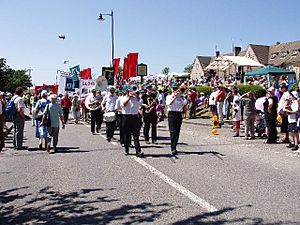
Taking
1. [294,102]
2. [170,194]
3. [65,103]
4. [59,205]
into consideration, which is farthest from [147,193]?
[65,103]

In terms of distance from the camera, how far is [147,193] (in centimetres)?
631

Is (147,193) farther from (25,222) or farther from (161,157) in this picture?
(161,157)

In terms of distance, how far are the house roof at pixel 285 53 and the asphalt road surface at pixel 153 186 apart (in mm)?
61686

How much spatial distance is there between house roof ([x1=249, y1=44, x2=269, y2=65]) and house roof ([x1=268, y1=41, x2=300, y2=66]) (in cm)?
80

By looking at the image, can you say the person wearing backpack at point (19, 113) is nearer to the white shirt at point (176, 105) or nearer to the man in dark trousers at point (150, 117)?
the man in dark trousers at point (150, 117)

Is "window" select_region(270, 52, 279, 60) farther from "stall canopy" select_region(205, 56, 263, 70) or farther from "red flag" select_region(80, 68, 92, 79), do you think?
"red flag" select_region(80, 68, 92, 79)

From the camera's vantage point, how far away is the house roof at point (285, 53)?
68.4 m

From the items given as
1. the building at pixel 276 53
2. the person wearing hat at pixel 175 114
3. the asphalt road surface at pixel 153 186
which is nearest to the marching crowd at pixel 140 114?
the person wearing hat at pixel 175 114

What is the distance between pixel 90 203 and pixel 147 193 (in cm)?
100

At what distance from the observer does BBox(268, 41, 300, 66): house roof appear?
6844 centimetres

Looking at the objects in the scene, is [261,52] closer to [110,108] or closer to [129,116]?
[110,108]

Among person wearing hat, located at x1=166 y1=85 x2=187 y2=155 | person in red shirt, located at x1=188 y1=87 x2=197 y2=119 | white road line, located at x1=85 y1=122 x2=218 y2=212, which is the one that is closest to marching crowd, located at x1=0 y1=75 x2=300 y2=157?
person wearing hat, located at x1=166 y1=85 x2=187 y2=155

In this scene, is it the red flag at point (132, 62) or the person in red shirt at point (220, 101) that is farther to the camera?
the red flag at point (132, 62)

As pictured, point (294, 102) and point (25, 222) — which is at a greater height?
point (294, 102)
